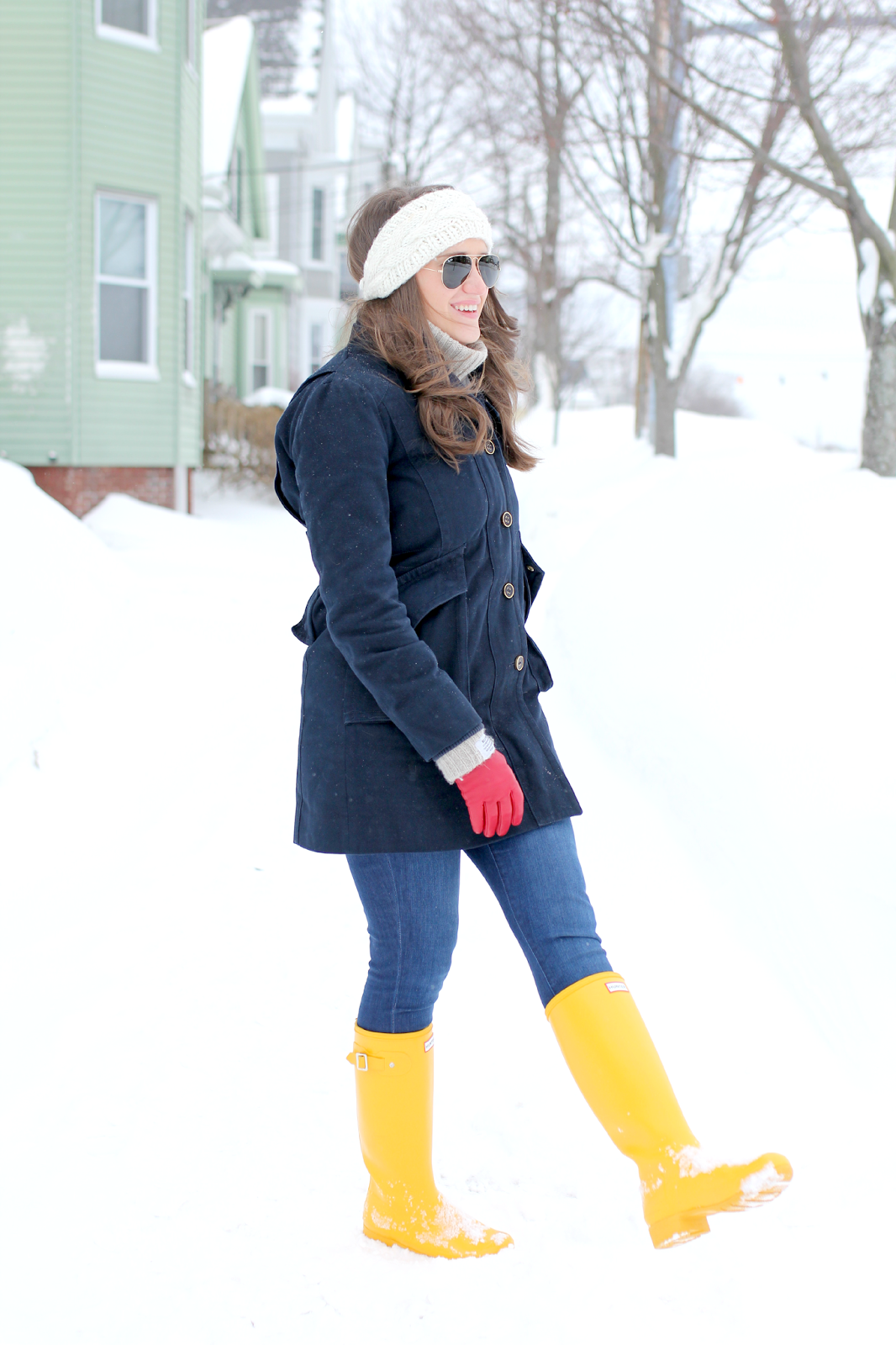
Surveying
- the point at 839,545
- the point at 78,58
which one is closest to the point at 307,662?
the point at 839,545

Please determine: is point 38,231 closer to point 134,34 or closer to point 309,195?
point 134,34

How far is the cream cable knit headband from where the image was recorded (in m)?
2.01

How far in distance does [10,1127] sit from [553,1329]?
1277 millimetres

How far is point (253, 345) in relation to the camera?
1006 inches

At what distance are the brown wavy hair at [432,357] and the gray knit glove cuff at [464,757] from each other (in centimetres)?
46

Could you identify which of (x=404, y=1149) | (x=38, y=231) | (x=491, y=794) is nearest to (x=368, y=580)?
(x=491, y=794)

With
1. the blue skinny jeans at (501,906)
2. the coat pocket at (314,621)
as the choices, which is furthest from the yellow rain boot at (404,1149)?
the coat pocket at (314,621)

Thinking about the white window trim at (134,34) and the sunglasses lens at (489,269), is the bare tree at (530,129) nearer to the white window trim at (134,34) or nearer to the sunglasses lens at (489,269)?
the white window trim at (134,34)

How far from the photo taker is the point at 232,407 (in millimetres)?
16719

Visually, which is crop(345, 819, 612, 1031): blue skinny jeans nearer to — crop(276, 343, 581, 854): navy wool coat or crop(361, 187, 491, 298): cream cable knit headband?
crop(276, 343, 581, 854): navy wool coat

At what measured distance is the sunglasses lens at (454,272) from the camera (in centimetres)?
202

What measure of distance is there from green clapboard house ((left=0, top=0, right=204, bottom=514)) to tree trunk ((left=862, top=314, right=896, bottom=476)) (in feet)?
26.4

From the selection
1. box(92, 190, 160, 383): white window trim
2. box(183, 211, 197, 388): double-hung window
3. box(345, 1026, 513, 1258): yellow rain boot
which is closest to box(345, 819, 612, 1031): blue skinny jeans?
box(345, 1026, 513, 1258): yellow rain boot

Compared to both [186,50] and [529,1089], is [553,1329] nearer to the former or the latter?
[529,1089]
